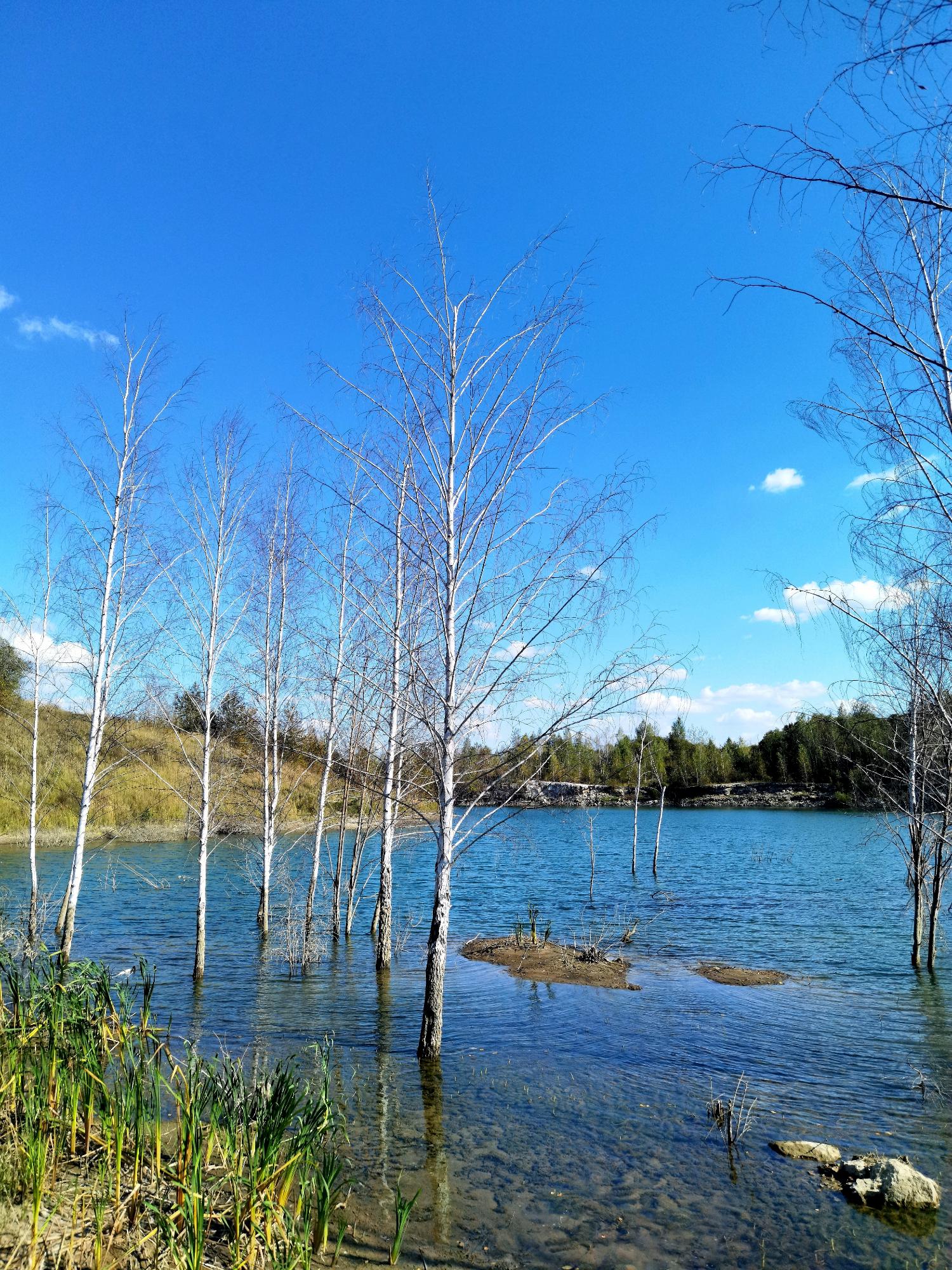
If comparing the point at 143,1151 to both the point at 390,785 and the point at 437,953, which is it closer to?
the point at 437,953

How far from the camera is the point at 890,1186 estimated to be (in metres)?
6.30

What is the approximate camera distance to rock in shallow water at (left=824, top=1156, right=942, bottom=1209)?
625cm

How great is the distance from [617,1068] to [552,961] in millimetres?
6902

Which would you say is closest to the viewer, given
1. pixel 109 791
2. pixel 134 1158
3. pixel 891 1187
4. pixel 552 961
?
pixel 134 1158

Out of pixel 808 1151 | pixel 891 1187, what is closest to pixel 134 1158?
pixel 891 1187

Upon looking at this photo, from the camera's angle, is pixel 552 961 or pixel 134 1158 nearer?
pixel 134 1158

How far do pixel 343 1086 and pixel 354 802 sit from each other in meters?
30.6

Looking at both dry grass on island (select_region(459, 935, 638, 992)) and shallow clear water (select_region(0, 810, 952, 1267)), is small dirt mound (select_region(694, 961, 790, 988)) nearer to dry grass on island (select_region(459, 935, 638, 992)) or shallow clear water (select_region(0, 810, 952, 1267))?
shallow clear water (select_region(0, 810, 952, 1267))

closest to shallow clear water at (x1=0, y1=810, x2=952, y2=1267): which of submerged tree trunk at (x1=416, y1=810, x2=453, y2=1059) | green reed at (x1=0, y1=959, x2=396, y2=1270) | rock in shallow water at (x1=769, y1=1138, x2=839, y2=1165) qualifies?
rock in shallow water at (x1=769, y1=1138, x2=839, y2=1165)

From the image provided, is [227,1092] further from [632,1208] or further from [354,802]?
[354,802]

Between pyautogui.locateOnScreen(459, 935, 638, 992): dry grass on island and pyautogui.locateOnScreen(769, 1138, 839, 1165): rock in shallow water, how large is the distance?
716 cm

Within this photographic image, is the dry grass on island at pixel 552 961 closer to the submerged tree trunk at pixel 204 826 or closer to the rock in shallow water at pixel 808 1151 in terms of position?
the submerged tree trunk at pixel 204 826

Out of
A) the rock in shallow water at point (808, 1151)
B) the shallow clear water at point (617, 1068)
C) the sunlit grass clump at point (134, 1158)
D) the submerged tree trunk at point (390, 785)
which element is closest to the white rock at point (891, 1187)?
the shallow clear water at point (617, 1068)

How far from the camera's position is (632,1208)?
614 centimetres
